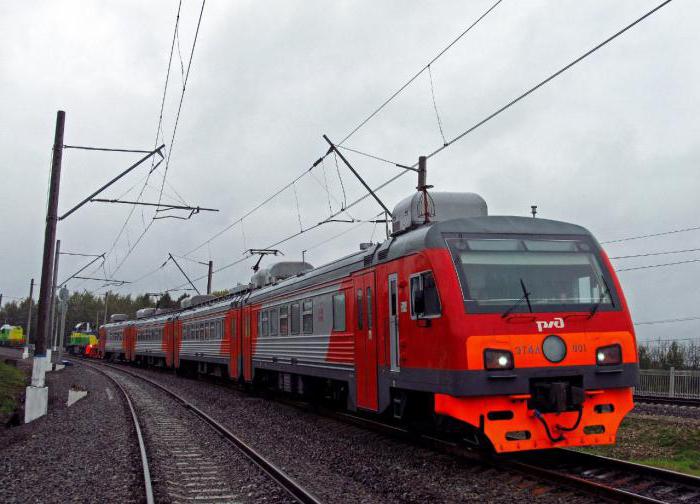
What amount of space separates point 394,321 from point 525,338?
7.47ft

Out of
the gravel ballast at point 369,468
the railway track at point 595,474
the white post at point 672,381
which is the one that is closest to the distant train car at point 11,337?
the gravel ballast at point 369,468

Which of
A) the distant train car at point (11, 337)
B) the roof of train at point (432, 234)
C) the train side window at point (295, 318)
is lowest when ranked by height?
the train side window at point (295, 318)

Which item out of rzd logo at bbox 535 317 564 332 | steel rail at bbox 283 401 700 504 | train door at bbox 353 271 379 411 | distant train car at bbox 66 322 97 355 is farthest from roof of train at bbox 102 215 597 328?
distant train car at bbox 66 322 97 355

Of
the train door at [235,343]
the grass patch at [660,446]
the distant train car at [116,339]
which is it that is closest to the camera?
the grass patch at [660,446]

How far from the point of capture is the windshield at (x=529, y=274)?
812 centimetres

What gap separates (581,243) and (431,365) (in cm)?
259

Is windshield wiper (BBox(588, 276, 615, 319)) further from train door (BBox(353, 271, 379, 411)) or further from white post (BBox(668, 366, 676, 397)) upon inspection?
white post (BBox(668, 366, 676, 397))

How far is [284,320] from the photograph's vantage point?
16.1m

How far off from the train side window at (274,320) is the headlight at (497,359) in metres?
9.64

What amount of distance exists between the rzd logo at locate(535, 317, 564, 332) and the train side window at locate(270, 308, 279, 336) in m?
9.68

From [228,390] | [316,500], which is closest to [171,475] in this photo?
[316,500]

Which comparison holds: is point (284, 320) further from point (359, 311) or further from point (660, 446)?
point (660, 446)

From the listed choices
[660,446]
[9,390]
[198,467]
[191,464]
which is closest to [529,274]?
[660,446]

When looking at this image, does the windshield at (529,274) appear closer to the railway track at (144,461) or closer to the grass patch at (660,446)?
the grass patch at (660,446)
